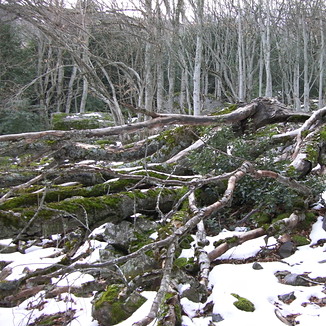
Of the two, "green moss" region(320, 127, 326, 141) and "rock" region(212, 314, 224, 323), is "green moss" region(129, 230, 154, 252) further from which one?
"green moss" region(320, 127, 326, 141)

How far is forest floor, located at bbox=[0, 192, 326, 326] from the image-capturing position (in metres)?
2.77

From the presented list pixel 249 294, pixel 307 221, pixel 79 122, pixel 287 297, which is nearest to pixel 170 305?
pixel 249 294

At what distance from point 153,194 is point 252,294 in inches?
84.2

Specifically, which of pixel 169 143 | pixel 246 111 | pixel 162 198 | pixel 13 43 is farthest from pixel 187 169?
pixel 13 43

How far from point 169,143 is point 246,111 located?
1475 millimetres

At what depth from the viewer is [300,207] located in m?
4.42

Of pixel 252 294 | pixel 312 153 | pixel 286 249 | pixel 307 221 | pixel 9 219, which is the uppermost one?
pixel 312 153

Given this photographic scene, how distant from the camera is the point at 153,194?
4.85 metres

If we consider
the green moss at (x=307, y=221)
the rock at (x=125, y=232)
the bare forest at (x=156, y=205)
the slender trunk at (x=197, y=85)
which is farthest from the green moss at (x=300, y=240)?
the slender trunk at (x=197, y=85)

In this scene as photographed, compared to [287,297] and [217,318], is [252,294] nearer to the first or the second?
[287,297]

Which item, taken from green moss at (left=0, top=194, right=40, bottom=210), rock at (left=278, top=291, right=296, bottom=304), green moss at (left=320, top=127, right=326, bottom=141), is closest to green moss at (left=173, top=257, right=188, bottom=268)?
rock at (left=278, top=291, right=296, bottom=304)

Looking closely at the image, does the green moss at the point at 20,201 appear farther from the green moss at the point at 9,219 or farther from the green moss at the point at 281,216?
the green moss at the point at 281,216

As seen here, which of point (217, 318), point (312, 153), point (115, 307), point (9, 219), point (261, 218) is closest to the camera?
point (217, 318)

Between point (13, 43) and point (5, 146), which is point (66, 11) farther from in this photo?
point (13, 43)
